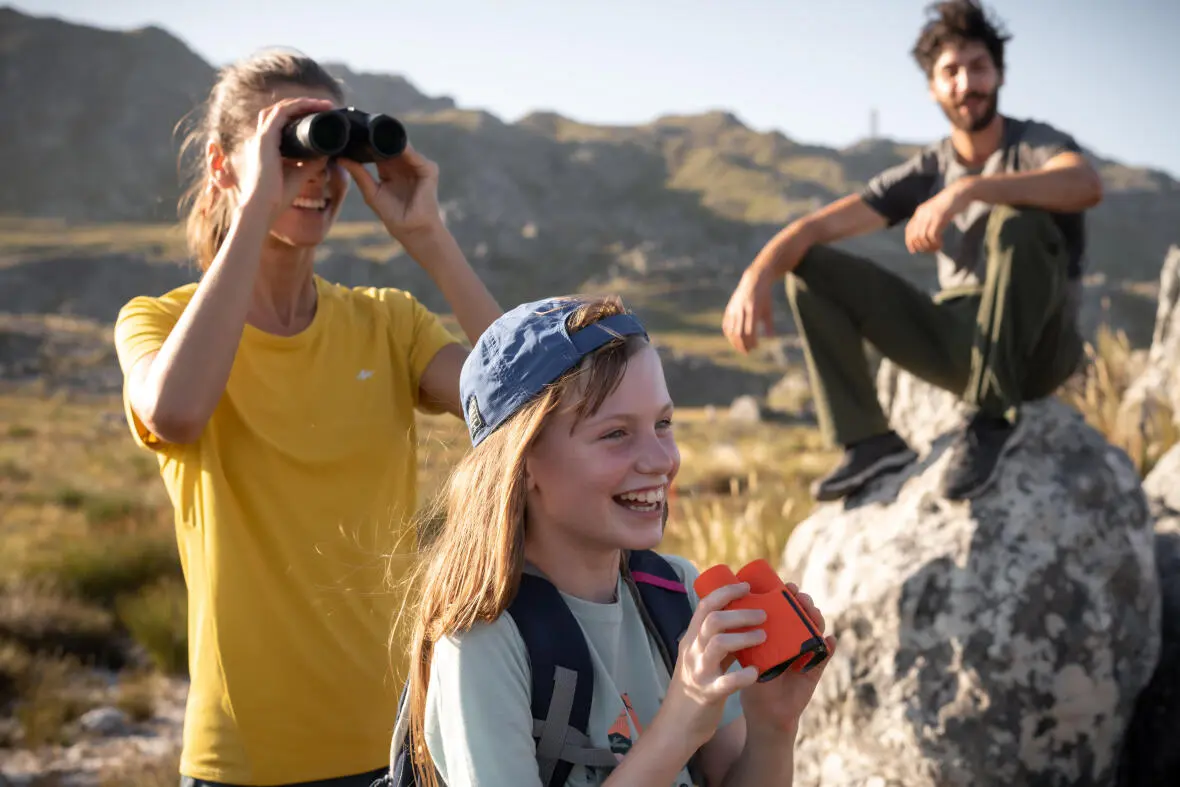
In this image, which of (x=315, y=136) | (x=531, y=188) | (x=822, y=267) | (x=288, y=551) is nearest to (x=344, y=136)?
(x=315, y=136)

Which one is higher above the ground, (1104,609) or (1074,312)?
(1074,312)

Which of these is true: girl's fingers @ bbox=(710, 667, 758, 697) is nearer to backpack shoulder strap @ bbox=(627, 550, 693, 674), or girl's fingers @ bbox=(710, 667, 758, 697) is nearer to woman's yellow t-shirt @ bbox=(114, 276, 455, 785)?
backpack shoulder strap @ bbox=(627, 550, 693, 674)

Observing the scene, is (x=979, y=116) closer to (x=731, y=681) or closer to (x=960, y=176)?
(x=960, y=176)

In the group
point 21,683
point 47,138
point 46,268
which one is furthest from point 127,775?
point 47,138

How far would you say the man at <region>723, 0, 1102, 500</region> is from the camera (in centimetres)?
386

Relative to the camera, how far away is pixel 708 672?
1.41 metres

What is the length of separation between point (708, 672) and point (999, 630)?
260cm

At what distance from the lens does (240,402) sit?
91.4 inches

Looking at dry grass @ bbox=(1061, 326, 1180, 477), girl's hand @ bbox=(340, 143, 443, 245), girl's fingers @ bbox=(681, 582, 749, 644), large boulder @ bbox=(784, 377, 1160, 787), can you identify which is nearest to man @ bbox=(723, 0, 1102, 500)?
large boulder @ bbox=(784, 377, 1160, 787)

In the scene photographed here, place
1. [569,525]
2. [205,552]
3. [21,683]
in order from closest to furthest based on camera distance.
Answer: [569,525]
[205,552]
[21,683]

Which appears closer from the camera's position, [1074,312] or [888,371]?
[1074,312]

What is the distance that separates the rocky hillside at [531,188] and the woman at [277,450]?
222 ft

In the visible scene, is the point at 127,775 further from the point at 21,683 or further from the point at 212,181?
the point at 212,181

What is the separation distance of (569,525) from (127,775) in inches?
203
